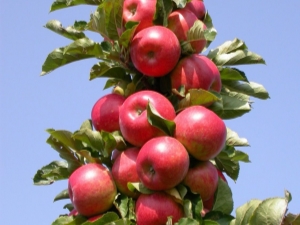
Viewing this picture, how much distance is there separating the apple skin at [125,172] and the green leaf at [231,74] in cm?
106

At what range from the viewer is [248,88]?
4367mm

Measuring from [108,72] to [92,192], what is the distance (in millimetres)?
970

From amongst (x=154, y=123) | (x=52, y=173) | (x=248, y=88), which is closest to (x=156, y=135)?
(x=154, y=123)

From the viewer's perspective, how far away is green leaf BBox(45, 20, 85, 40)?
13.5 ft

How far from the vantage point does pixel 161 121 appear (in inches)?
138

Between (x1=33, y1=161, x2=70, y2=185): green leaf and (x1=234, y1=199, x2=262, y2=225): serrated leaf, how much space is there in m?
1.39

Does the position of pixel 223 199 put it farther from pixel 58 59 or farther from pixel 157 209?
pixel 58 59

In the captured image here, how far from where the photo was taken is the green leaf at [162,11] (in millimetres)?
3986

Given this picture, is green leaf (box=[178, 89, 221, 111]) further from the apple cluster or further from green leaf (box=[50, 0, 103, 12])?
green leaf (box=[50, 0, 103, 12])

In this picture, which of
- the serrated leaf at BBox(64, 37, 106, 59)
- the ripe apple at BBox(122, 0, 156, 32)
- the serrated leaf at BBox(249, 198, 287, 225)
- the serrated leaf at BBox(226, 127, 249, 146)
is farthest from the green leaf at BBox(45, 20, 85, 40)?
the serrated leaf at BBox(249, 198, 287, 225)

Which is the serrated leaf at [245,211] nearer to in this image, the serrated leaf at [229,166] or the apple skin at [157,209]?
the apple skin at [157,209]

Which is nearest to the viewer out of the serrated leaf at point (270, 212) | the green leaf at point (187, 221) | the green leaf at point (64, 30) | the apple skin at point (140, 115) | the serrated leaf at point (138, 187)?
the serrated leaf at point (270, 212)

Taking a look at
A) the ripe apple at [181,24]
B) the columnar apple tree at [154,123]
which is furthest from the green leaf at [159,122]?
the ripe apple at [181,24]

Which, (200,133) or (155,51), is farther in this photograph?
(155,51)
